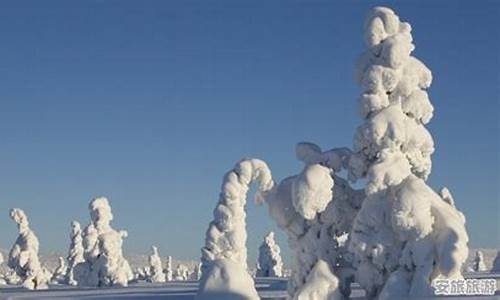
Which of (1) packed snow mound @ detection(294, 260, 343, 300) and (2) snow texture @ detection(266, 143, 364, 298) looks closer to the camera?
(1) packed snow mound @ detection(294, 260, 343, 300)

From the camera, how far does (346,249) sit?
2180cm

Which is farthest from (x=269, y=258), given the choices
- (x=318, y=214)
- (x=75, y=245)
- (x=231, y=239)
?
(x=318, y=214)

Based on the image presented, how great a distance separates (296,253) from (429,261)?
12.4 ft

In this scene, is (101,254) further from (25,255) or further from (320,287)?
(320,287)

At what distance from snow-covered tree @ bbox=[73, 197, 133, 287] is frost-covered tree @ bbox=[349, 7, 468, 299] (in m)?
25.2

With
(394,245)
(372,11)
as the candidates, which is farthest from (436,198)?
(372,11)

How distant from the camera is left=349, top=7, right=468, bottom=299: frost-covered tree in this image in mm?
19625

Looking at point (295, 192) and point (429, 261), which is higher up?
point (295, 192)

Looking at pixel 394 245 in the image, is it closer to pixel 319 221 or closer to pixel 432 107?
pixel 319 221

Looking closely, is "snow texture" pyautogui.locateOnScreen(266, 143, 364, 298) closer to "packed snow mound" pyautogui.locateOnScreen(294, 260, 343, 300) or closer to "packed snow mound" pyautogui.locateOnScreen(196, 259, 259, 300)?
"packed snow mound" pyautogui.locateOnScreen(294, 260, 343, 300)

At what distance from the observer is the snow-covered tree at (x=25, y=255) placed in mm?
50250

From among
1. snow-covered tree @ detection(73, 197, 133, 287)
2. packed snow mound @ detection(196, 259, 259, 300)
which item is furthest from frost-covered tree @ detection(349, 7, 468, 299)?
snow-covered tree @ detection(73, 197, 133, 287)

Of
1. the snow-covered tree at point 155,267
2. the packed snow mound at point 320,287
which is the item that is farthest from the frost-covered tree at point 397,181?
the snow-covered tree at point 155,267

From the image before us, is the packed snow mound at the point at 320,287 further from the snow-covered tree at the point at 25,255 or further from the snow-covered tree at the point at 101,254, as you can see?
the snow-covered tree at the point at 25,255
